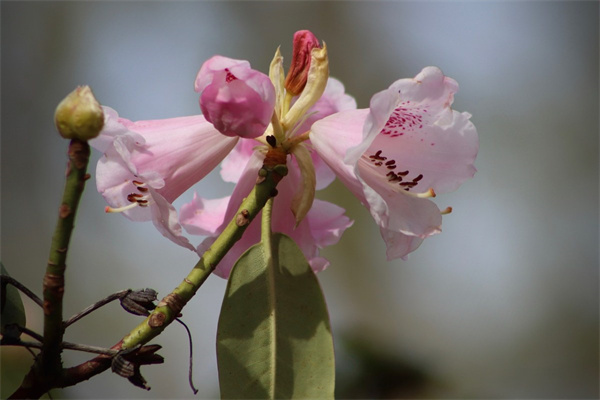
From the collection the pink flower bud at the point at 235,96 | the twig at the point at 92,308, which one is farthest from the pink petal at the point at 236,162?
the twig at the point at 92,308

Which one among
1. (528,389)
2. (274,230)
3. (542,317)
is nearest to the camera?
(274,230)

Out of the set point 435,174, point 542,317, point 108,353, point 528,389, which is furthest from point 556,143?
point 108,353

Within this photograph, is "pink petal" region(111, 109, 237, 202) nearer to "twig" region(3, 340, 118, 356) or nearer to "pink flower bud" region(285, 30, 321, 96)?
"pink flower bud" region(285, 30, 321, 96)

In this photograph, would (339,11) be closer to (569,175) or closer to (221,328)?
(569,175)

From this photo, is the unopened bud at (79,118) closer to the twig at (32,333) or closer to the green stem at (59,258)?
the green stem at (59,258)

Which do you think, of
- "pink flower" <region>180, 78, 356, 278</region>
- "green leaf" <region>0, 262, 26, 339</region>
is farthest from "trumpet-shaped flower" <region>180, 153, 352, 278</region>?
"green leaf" <region>0, 262, 26, 339</region>

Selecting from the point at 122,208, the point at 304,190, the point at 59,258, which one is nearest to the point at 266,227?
the point at 304,190
